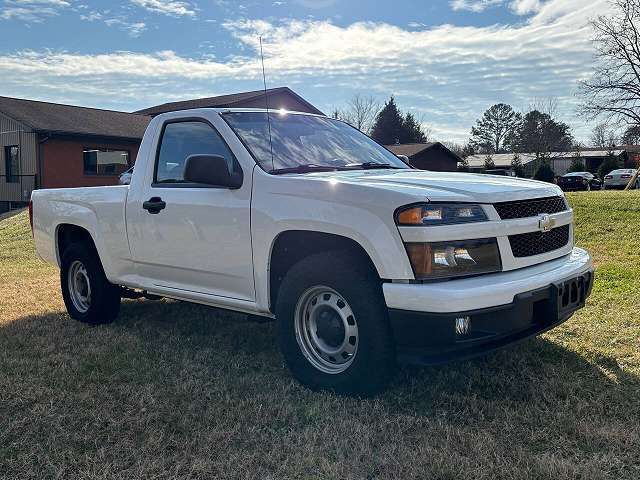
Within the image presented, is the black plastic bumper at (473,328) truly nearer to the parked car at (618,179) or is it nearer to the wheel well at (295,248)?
the wheel well at (295,248)

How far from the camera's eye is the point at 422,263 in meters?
3.16

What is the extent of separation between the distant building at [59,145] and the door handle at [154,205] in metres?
21.2

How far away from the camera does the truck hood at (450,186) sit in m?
3.30

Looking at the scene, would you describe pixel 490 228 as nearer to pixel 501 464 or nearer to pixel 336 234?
pixel 336 234

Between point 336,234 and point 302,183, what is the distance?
0.43 m

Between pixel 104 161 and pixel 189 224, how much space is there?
24401 millimetres

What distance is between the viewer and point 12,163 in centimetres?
2672

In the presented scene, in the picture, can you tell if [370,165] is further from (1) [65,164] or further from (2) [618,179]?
(2) [618,179]

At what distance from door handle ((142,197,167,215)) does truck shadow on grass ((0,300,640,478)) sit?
44.1 inches

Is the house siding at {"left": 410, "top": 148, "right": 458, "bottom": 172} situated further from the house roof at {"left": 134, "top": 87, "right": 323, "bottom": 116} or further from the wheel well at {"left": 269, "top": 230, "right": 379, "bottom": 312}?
the wheel well at {"left": 269, "top": 230, "right": 379, "bottom": 312}

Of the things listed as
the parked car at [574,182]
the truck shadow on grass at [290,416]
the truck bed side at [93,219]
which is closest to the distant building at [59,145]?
the parked car at [574,182]

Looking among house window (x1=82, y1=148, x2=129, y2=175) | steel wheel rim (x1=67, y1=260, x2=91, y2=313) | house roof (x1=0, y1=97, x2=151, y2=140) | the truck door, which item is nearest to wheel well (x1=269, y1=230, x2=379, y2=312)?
the truck door

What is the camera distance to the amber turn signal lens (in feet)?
10.4

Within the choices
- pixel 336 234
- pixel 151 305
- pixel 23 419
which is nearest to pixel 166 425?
pixel 23 419
